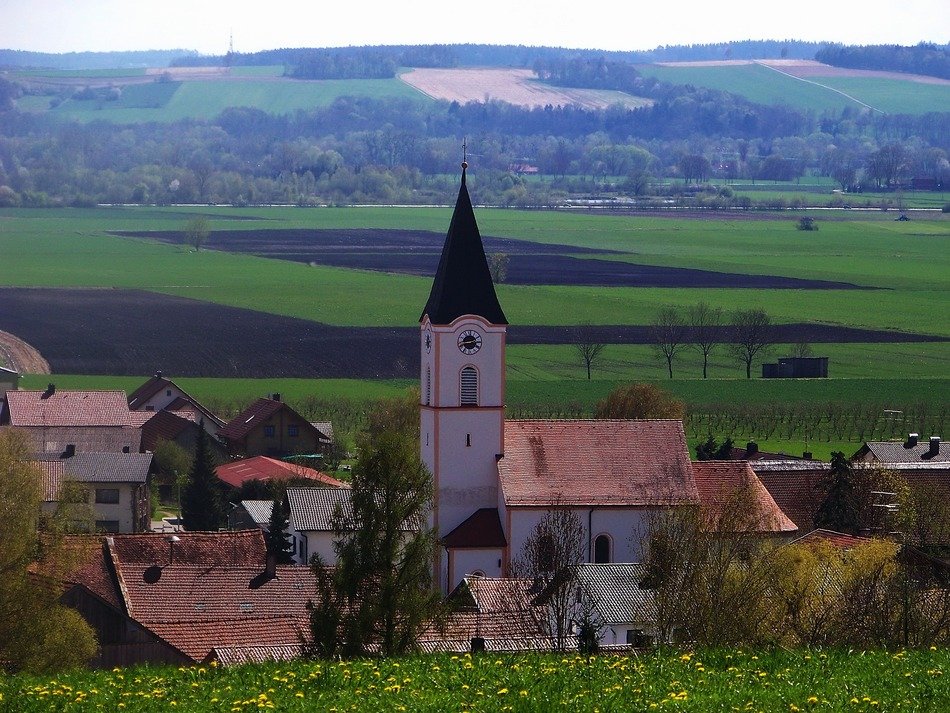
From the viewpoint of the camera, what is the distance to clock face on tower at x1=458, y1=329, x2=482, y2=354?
46.2 meters

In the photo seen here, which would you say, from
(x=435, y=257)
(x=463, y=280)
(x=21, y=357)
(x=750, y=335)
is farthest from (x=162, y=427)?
(x=435, y=257)

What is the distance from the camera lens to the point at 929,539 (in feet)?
154

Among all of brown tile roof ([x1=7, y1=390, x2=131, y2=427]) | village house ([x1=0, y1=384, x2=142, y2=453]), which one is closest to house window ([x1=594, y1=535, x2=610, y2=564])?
village house ([x1=0, y1=384, x2=142, y2=453])

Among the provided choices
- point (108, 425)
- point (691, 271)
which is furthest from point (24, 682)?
point (691, 271)

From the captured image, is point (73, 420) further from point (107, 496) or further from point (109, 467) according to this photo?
point (107, 496)

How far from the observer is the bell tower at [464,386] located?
151ft

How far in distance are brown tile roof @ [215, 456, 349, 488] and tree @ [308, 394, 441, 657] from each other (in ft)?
90.2

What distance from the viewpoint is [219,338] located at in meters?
104

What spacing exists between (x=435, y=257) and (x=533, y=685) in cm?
13272

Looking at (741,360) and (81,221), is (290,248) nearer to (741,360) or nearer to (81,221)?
(81,221)

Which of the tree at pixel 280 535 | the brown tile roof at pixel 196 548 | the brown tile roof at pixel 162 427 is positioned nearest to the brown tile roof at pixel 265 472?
the brown tile roof at pixel 162 427

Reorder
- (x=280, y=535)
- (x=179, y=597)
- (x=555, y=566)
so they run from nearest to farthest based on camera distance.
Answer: (x=555, y=566) → (x=179, y=597) → (x=280, y=535)

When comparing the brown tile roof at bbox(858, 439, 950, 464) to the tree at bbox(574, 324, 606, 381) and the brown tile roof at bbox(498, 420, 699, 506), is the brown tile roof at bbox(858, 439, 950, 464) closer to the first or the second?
the brown tile roof at bbox(498, 420, 699, 506)

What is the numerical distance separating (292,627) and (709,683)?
1583 cm
